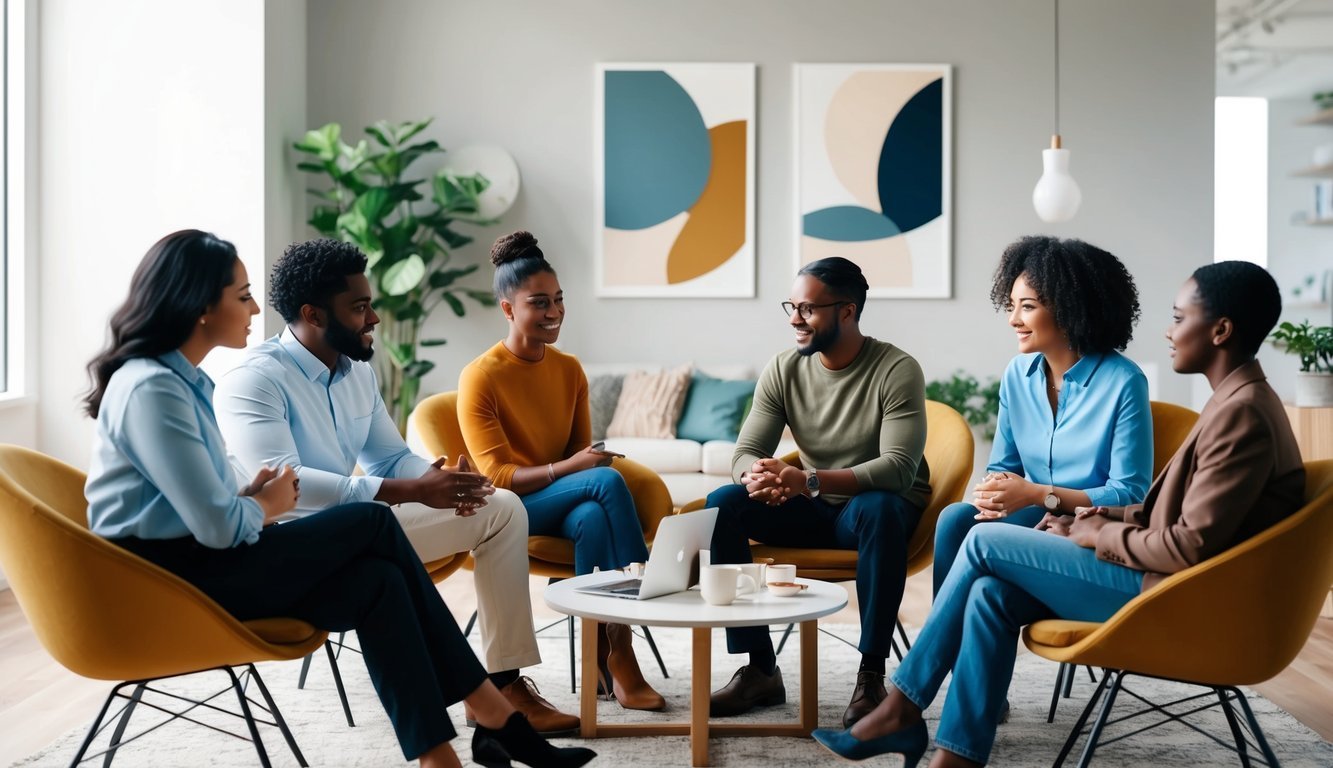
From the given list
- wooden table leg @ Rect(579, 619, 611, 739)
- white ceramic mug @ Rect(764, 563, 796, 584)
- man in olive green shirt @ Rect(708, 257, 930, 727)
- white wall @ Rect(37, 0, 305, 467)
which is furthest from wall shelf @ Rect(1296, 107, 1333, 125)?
wooden table leg @ Rect(579, 619, 611, 739)

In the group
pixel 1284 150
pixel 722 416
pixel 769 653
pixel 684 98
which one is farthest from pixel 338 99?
pixel 1284 150

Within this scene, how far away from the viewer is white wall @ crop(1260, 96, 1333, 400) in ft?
28.5

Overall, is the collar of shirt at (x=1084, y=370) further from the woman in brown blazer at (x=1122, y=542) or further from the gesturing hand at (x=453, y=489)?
the gesturing hand at (x=453, y=489)

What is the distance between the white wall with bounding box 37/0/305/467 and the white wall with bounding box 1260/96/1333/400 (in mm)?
7302

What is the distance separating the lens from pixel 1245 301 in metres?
2.08

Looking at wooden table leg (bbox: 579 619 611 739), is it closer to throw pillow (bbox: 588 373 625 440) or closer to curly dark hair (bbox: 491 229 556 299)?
curly dark hair (bbox: 491 229 556 299)

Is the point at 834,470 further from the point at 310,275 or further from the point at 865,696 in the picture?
the point at 310,275

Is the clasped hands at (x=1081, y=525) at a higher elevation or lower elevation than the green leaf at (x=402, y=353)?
lower

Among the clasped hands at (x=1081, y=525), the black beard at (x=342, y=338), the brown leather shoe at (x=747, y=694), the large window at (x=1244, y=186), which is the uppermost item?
the large window at (x=1244, y=186)

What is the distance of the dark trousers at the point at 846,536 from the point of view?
2709mm

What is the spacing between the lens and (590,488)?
9.59 ft

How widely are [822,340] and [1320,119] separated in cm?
708

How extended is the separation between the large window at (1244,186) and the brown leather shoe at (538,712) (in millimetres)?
7593

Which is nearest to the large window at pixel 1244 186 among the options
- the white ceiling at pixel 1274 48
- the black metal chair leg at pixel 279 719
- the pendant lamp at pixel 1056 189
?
the white ceiling at pixel 1274 48
